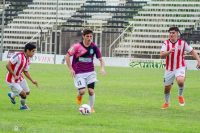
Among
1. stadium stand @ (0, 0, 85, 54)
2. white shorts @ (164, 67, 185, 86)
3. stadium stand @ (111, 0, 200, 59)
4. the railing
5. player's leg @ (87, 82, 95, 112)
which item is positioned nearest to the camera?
player's leg @ (87, 82, 95, 112)

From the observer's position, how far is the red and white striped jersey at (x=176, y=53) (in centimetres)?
1577

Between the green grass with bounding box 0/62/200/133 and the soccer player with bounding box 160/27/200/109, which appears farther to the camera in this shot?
the soccer player with bounding box 160/27/200/109

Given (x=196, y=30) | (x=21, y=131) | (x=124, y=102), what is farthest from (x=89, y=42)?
(x=196, y=30)

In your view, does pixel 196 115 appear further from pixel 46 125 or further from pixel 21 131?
pixel 21 131

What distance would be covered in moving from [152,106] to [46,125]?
6.40 meters

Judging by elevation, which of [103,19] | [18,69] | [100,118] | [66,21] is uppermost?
[18,69]

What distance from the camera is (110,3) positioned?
8294 centimetres

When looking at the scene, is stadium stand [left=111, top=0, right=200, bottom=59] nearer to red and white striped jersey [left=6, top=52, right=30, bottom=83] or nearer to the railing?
the railing

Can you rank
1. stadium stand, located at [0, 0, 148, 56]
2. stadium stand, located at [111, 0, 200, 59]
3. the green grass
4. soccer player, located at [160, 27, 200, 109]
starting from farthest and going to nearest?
1. stadium stand, located at [0, 0, 148, 56]
2. stadium stand, located at [111, 0, 200, 59]
3. soccer player, located at [160, 27, 200, 109]
4. the green grass

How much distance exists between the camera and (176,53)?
52.2 ft

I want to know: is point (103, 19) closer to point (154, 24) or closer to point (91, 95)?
point (154, 24)

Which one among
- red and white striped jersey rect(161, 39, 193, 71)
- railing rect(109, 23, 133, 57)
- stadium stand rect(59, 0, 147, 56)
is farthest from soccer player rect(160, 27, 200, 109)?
stadium stand rect(59, 0, 147, 56)

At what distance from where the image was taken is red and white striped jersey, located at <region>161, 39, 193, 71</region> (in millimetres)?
15773

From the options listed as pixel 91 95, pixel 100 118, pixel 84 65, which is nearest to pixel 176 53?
pixel 84 65
